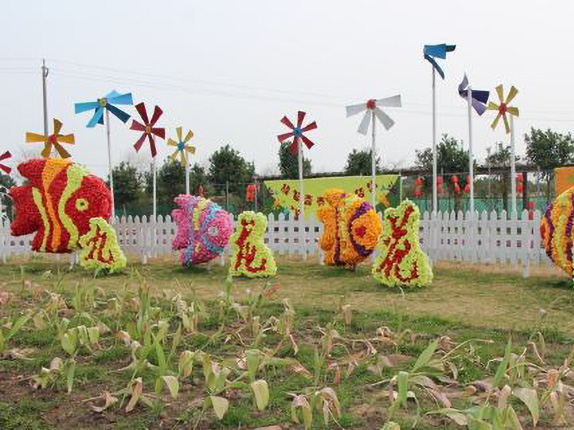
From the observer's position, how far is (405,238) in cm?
855

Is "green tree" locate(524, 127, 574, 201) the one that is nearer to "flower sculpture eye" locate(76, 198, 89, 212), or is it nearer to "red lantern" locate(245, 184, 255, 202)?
"red lantern" locate(245, 184, 255, 202)

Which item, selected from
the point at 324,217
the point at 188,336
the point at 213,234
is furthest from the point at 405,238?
the point at 188,336

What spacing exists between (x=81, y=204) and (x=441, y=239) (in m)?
6.96

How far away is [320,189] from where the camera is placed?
21516 millimetres

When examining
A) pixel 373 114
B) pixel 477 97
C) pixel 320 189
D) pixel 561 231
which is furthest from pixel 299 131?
pixel 320 189

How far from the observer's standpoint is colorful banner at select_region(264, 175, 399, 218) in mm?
19844

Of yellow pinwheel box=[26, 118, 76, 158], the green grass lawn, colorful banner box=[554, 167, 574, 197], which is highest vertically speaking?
yellow pinwheel box=[26, 118, 76, 158]

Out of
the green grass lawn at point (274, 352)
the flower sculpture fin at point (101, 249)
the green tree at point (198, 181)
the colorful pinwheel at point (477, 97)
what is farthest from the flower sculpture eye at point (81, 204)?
the green tree at point (198, 181)

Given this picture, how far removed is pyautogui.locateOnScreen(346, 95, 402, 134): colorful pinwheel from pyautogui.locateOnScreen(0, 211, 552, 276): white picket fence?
2.06 m

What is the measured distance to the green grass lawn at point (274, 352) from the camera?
124 inches

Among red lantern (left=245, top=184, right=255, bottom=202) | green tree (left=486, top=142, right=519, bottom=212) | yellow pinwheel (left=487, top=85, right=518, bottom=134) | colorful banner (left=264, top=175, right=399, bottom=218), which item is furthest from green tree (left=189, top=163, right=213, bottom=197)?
yellow pinwheel (left=487, top=85, right=518, bottom=134)

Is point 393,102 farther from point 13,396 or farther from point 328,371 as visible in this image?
point 13,396

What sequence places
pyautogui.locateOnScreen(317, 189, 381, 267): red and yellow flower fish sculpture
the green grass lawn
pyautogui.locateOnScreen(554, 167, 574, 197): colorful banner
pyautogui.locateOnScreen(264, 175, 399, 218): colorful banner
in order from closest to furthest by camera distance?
1. the green grass lawn
2. pyautogui.locateOnScreen(317, 189, 381, 267): red and yellow flower fish sculpture
3. pyautogui.locateOnScreen(554, 167, 574, 197): colorful banner
4. pyautogui.locateOnScreen(264, 175, 399, 218): colorful banner

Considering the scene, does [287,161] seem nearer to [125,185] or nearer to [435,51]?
[125,185]
